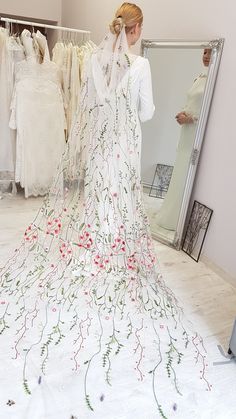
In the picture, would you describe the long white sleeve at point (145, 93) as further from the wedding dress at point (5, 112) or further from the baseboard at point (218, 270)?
the wedding dress at point (5, 112)

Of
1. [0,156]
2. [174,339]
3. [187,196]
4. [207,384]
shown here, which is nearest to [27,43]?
[0,156]

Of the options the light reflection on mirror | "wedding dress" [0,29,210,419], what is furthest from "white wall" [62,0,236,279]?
"wedding dress" [0,29,210,419]

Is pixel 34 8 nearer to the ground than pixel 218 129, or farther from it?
farther from it

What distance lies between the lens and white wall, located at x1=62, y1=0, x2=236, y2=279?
2285mm

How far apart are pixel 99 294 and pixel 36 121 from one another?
189 cm

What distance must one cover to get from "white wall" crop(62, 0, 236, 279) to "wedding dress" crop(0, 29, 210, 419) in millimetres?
494

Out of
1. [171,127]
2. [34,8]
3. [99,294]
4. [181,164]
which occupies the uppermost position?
[34,8]

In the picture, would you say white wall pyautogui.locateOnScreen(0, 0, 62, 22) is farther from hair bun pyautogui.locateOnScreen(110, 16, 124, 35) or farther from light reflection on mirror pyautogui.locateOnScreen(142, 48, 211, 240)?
hair bun pyautogui.locateOnScreen(110, 16, 124, 35)

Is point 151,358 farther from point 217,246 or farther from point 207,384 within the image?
point 217,246

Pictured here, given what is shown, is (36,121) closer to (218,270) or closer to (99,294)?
(99,294)

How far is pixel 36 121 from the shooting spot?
10.9ft

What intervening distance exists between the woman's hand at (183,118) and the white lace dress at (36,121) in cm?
123

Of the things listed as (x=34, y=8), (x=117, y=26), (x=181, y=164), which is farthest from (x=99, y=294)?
(x=34, y=8)

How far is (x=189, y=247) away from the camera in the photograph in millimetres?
2742
